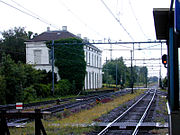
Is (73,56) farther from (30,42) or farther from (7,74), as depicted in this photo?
(7,74)

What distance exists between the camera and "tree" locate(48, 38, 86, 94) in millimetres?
48750

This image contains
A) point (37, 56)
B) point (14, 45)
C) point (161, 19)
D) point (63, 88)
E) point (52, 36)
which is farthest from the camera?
point (14, 45)

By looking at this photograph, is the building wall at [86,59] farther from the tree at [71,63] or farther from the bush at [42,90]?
the bush at [42,90]

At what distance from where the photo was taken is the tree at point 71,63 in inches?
1919

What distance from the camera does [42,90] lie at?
3662 cm

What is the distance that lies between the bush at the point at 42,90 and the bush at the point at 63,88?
2.61m

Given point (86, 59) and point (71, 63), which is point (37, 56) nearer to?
point (71, 63)

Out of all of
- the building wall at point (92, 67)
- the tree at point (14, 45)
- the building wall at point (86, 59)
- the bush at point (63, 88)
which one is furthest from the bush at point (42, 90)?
the tree at point (14, 45)

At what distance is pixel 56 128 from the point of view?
12.9m

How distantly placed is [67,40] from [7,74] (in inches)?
848

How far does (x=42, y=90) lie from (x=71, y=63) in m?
13.7

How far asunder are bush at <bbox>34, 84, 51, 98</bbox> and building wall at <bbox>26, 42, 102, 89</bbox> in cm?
350

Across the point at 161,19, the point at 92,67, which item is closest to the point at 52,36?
the point at 92,67

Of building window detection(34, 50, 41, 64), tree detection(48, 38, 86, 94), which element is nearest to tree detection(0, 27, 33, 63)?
building window detection(34, 50, 41, 64)
